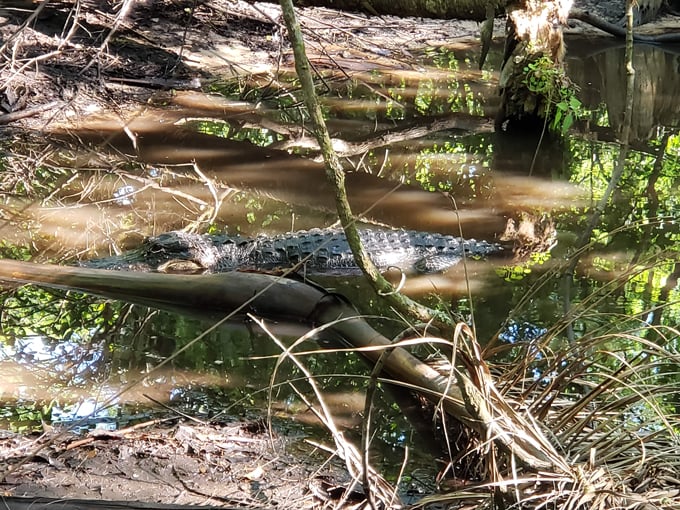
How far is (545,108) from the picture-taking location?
8.23 meters

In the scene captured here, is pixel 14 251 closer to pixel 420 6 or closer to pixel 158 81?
pixel 158 81

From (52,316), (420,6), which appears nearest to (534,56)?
(420,6)

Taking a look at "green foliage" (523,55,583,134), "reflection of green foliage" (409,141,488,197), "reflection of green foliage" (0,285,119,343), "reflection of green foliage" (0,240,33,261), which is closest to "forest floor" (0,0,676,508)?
"reflection of green foliage" (0,285,119,343)

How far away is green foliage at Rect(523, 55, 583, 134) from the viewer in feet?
25.8

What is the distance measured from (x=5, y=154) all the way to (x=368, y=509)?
5.89 m

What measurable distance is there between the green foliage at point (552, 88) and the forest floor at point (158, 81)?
2146mm

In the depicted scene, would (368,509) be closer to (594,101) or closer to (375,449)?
(375,449)

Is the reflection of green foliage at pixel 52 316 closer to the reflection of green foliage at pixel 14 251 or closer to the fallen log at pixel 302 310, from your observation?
the fallen log at pixel 302 310

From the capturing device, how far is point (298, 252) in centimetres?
538

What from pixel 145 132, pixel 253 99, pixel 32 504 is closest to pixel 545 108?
pixel 253 99

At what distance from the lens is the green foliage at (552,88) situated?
7.88 m

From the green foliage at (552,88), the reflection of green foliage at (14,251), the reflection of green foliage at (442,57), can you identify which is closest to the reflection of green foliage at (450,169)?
the green foliage at (552,88)

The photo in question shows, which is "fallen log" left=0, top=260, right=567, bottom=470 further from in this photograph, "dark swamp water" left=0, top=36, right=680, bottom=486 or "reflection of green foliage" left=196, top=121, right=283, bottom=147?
"reflection of green foliage" left=196, top=121, right=283, bottom=147

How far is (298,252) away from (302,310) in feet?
6.73
